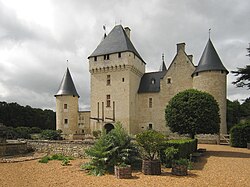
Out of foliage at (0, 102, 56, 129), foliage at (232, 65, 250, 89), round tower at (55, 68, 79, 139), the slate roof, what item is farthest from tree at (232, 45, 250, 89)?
foliage at (0, 102, 56, 129)

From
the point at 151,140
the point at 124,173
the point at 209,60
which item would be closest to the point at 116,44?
the point at 209,60

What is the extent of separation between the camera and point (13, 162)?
12133 millimetres

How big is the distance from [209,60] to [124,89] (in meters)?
10.5

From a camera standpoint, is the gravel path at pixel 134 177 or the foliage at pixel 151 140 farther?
the foliage at pixel 151 140

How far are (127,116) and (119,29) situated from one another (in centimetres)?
1239

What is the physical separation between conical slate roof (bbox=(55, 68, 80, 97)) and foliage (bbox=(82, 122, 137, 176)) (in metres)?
23.9

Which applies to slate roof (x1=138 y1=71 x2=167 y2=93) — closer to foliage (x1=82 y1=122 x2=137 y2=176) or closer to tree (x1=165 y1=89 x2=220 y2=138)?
tree (x1=165 y1=89 x2=220 y2=138)

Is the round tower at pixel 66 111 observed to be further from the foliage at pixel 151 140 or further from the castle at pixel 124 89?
the foliage at pixel 151 140

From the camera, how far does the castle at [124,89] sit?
91.1ft

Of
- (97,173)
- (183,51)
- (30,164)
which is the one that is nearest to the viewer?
(97,173)

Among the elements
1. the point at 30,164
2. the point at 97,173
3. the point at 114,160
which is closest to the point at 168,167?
the point at 114,160

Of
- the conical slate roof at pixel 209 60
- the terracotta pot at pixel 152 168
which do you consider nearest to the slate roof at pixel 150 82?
the conical slate roof at pixel 209 60

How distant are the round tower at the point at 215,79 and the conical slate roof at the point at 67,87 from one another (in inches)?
695

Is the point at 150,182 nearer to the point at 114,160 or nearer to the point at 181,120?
the point at 114,160
